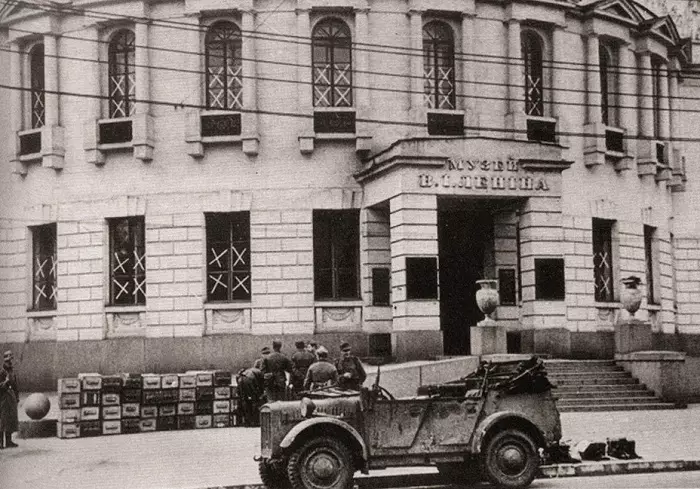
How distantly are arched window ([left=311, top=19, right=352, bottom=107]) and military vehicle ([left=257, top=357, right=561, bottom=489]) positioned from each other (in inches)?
619

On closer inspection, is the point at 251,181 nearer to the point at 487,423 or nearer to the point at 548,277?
the point at 548,277

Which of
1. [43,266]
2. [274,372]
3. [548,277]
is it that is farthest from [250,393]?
[43,266]

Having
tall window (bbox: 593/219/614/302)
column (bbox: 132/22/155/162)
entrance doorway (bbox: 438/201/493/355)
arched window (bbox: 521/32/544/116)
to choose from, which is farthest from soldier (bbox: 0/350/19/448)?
tall window (bbox: 593/219/614/302)

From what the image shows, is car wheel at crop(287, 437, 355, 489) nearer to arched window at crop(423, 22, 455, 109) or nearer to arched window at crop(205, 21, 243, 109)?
arched window at crop(205, 21, 243, 109)

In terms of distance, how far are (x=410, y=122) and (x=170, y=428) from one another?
11714mm

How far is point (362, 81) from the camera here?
3003 cm

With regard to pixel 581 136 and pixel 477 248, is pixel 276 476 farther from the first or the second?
pixel 581 136

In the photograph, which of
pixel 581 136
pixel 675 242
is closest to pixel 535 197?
pixel 581 136

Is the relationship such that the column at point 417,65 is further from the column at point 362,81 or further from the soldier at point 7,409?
the soldier at point 7,409

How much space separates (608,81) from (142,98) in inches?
553

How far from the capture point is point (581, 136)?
32562mm

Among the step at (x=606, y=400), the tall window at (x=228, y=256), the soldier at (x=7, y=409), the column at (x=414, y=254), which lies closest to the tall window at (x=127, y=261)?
the tall window at (x=228, y=256)

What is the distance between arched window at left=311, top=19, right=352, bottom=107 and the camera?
1188 inches

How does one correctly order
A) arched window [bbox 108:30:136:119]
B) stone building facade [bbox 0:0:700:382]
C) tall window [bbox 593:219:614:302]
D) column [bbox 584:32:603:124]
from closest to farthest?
stone building facade [bbox 0:0:700:382] < arched window [bbox 108:30:136:119] < column [bbox 584:32:603:124] < tall window [bbox 593:219:614:302]
